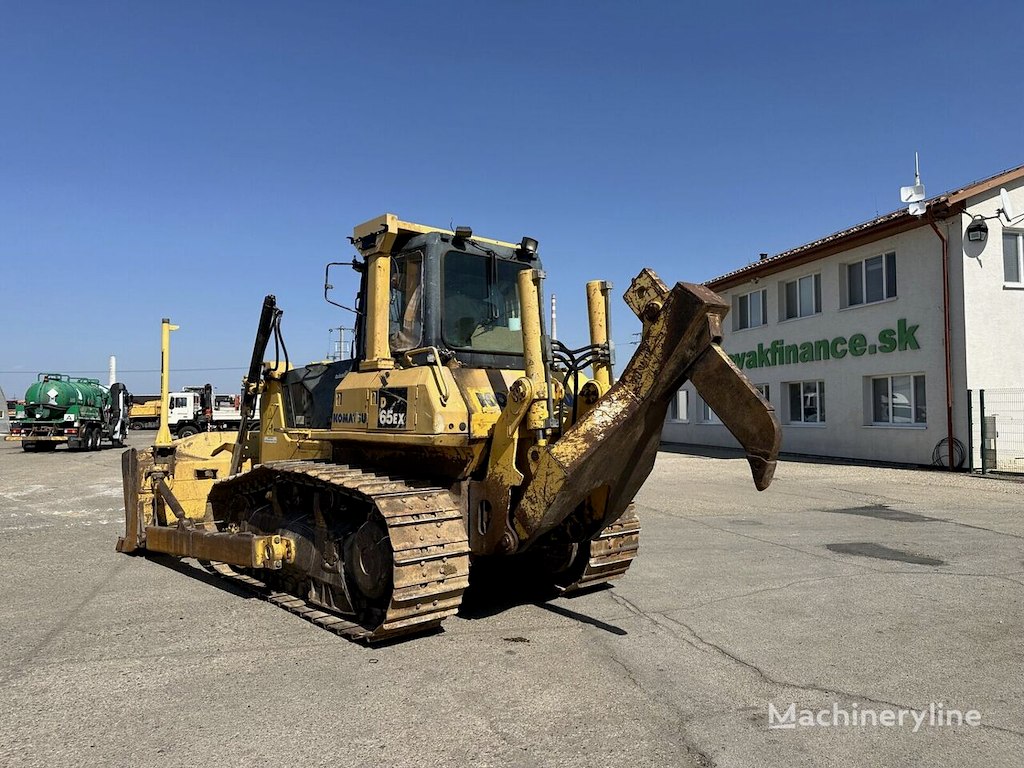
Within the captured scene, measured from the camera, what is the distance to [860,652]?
4992 mm

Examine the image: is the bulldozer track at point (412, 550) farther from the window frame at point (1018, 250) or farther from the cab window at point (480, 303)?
the window frame at point (1018, 250)

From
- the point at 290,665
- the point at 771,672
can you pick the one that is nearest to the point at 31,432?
the point at 290,665

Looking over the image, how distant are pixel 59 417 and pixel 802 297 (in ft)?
85.2

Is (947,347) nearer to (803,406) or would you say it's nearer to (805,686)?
(803,406)

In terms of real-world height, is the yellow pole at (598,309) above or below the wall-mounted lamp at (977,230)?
below

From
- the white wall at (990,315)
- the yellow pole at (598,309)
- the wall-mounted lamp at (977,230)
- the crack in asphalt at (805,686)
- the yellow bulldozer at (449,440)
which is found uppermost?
the wall-mounted lamp at (977,230)

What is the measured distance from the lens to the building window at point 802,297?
21.3 m

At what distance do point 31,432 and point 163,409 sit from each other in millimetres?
22507

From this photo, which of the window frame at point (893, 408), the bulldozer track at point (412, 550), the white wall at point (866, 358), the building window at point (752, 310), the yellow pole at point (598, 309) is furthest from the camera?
the building window at point (752, 310)

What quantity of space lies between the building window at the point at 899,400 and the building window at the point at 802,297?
3.21 meters

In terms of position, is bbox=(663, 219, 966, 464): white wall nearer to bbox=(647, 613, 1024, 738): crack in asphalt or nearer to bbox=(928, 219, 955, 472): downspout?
bbox=(928, 219, 955, 472): downspout

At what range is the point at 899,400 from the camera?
59.9 feet

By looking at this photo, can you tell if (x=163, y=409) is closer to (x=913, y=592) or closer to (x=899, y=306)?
(x=913, y=592)

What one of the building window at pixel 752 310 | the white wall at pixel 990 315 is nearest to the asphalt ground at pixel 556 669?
the white wall at pixel 990 315
